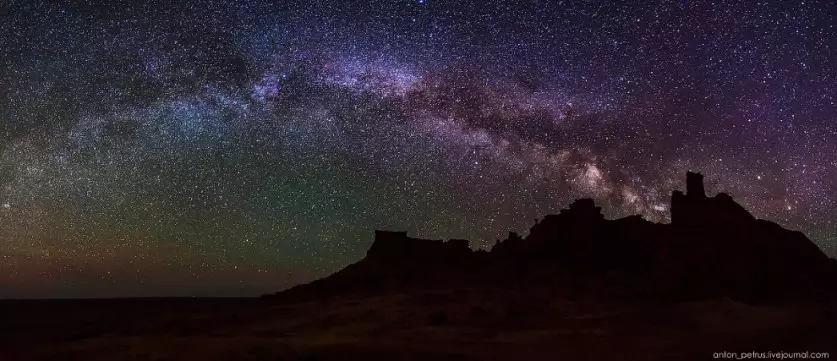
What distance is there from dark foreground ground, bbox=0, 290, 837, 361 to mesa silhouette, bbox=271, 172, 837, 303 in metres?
5.50

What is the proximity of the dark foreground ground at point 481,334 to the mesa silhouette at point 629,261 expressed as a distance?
5497 millimetres

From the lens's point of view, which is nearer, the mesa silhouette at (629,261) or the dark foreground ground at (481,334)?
the dark foreground ground at (481,334)

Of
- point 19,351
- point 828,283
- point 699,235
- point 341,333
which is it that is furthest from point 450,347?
point 828,283

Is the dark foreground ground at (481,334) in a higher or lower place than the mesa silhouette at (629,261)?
lower

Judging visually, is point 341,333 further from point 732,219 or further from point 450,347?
point 732,219

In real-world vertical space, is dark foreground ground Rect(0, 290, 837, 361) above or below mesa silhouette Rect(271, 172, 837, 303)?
below

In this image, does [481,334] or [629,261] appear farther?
[629,261]

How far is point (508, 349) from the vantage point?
2745 centimetres

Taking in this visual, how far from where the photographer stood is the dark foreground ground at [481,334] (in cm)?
2620

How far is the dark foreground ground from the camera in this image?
2620 centimetres

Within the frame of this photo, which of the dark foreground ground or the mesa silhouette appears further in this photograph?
the mesa silhouette

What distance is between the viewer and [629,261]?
59656mm

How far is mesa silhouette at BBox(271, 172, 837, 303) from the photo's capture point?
158 ft

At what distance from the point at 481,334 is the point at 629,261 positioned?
1245 inches
